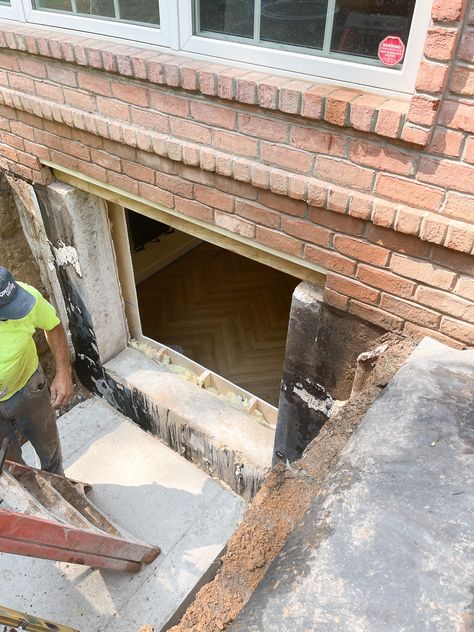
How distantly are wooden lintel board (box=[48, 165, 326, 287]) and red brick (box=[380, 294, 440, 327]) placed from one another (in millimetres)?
332

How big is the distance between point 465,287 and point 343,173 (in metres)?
0.64

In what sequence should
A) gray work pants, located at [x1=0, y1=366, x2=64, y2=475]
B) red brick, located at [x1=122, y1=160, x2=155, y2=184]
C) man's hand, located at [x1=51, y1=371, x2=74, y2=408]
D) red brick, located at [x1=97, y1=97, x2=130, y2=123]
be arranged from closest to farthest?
red brick, located at [x1=97, y1=97, x2=130, y2=123] < red brick, located at [x1=122, y1=160, x2=155, y2=184] < gray work pants, located at [x1=0, y1=366, x2=64, y2=475] < man's hand, located at [x1=51, y1=371, x2=74, y2=408]

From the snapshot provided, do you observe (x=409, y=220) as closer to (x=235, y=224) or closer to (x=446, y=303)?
(x=446, y=303)

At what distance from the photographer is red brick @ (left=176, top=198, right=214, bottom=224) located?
251 centimetres

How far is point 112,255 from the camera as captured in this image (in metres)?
3.62

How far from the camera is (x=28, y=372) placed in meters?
2.99

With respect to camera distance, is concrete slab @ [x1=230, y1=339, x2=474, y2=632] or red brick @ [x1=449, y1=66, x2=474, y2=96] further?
red brick @ [x1=449, y1=66, x2=474, y2=96]

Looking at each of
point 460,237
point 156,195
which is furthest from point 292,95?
point 156,195

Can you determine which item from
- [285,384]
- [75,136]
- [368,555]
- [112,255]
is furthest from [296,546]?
[112,255]

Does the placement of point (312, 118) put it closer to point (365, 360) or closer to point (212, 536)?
point (365, 360)

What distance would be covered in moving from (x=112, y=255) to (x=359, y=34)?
2405mm

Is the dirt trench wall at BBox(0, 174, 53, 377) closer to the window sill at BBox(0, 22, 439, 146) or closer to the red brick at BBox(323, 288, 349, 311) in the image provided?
the window sill at BBox(0, 22, 439, 146)

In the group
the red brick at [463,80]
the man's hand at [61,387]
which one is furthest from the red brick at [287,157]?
the man's hand at [61,387]

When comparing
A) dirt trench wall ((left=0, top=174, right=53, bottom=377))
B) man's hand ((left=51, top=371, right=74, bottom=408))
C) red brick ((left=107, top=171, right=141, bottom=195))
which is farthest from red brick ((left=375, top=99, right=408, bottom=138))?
dirt trench wall ((left=0, top=174, right=53, bottom=377))
